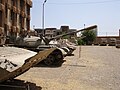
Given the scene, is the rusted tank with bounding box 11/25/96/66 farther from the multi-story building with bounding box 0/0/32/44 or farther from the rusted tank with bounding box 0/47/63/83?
the rusted tank with bounding box 0/47/63/83

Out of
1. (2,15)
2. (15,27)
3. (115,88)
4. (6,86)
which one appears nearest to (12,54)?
(6,86)

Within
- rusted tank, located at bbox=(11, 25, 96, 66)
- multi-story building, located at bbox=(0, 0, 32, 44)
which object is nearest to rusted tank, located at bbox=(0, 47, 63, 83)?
rusted tank, located at bbox=(11, 25, 96, 66)

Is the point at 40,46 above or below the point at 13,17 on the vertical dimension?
below

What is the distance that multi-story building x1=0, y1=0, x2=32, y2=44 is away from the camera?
101 feet

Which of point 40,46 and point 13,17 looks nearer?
point 40,46

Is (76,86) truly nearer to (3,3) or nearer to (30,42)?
(30,42)

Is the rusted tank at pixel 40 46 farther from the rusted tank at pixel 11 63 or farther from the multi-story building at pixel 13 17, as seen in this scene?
the rusted tank at pixel 11 63

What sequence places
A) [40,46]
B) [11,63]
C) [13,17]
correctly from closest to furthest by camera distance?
1. [11,63]
2. [40,46]
3. [13,17]

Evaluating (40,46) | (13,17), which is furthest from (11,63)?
(13,17)

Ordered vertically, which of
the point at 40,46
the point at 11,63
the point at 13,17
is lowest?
the point at 11,63

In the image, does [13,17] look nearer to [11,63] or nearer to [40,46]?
[40,46]

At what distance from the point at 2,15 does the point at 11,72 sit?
999 inches

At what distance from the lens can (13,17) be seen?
36281 mm

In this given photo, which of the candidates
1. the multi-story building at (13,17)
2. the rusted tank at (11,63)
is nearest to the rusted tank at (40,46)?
the multi-story building at (13,17)
